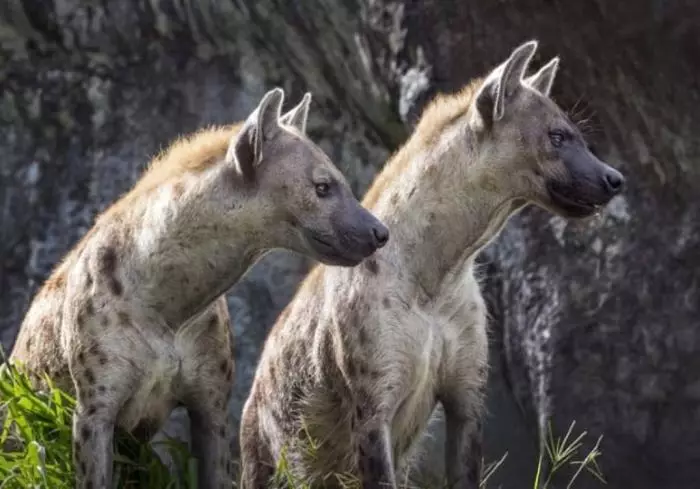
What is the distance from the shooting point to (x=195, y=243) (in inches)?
237

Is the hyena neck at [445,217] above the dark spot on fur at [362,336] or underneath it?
above

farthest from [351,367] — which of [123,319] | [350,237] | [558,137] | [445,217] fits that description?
[558,137]

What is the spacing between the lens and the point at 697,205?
7.06 m

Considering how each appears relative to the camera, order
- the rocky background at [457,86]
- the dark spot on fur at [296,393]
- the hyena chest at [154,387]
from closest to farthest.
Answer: the hyena chest at [154,387]
the dark spot on fur at [296,393]
the rocky background at [457,86]

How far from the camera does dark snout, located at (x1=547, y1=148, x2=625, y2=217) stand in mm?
5816

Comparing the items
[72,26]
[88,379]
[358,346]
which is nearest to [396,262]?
[358,346]

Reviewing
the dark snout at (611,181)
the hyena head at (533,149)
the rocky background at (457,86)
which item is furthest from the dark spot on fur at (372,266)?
the rocky background at (457,86)

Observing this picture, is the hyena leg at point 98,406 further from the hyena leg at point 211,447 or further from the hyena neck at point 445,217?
the hyena neck at point 445,217

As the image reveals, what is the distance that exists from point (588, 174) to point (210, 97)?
3244 mm

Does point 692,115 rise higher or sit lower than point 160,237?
lower

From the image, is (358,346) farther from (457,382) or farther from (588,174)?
(588,174)

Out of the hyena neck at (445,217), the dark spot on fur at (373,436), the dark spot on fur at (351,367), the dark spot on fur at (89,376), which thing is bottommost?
the dark spot on fur at (373,436)

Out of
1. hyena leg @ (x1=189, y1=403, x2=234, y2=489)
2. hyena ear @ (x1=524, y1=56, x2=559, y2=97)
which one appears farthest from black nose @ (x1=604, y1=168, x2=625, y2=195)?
hyena leg @ (x1=189, y1=403, x2=234, y2=489)

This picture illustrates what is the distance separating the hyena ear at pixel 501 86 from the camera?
5.89 meters
